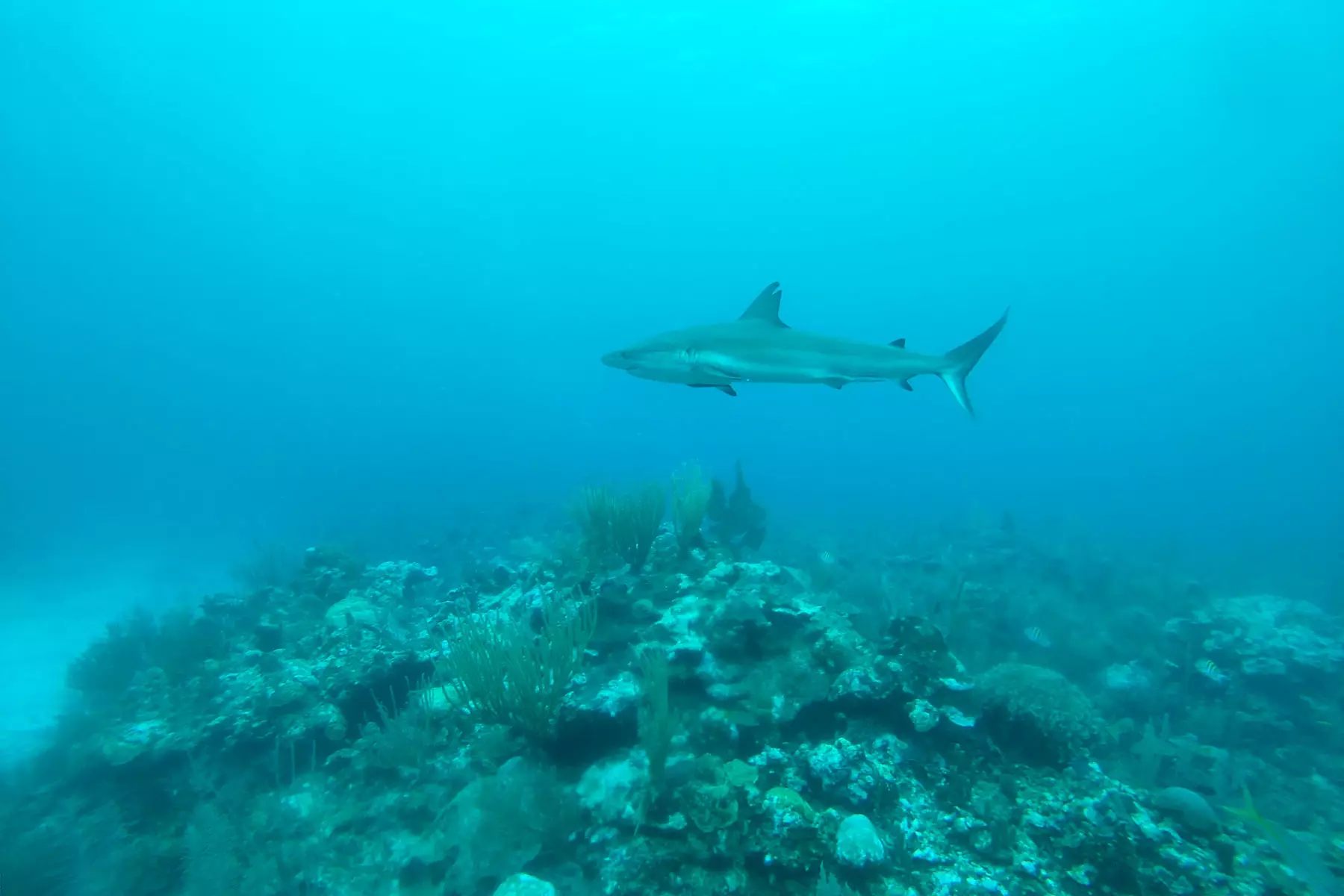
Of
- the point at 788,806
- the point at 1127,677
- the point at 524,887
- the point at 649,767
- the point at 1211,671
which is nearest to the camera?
the point at 524,887

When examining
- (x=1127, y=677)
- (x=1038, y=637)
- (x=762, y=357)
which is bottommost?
(x=1127, y=677)

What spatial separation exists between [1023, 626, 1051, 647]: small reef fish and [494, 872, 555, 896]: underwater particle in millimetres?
10157

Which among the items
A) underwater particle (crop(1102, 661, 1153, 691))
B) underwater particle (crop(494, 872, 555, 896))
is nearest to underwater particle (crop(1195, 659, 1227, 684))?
underwater particle (crop(1102, 661, 1153, 691))

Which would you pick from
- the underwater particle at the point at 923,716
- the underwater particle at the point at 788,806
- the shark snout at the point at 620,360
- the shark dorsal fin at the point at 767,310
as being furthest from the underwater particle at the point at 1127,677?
the shark snout at the point at 620,360

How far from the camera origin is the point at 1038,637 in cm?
1088

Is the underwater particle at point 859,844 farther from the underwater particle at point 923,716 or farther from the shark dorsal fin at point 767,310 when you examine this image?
the shark dorsal fin at point 767,310

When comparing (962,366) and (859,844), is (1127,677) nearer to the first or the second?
(962,366)

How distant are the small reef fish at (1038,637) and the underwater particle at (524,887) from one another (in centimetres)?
1016

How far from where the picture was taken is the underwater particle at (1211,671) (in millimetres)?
10070

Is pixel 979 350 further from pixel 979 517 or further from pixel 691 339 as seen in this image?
pixel 979 517

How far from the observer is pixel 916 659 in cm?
562

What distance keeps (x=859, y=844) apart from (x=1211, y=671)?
1011 centimetres

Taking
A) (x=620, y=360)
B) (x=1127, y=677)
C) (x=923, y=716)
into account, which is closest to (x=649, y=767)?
(x=923, y=716)

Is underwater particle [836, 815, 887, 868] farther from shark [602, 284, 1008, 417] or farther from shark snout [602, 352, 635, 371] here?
shark snout [602, 352, 635, 371]
